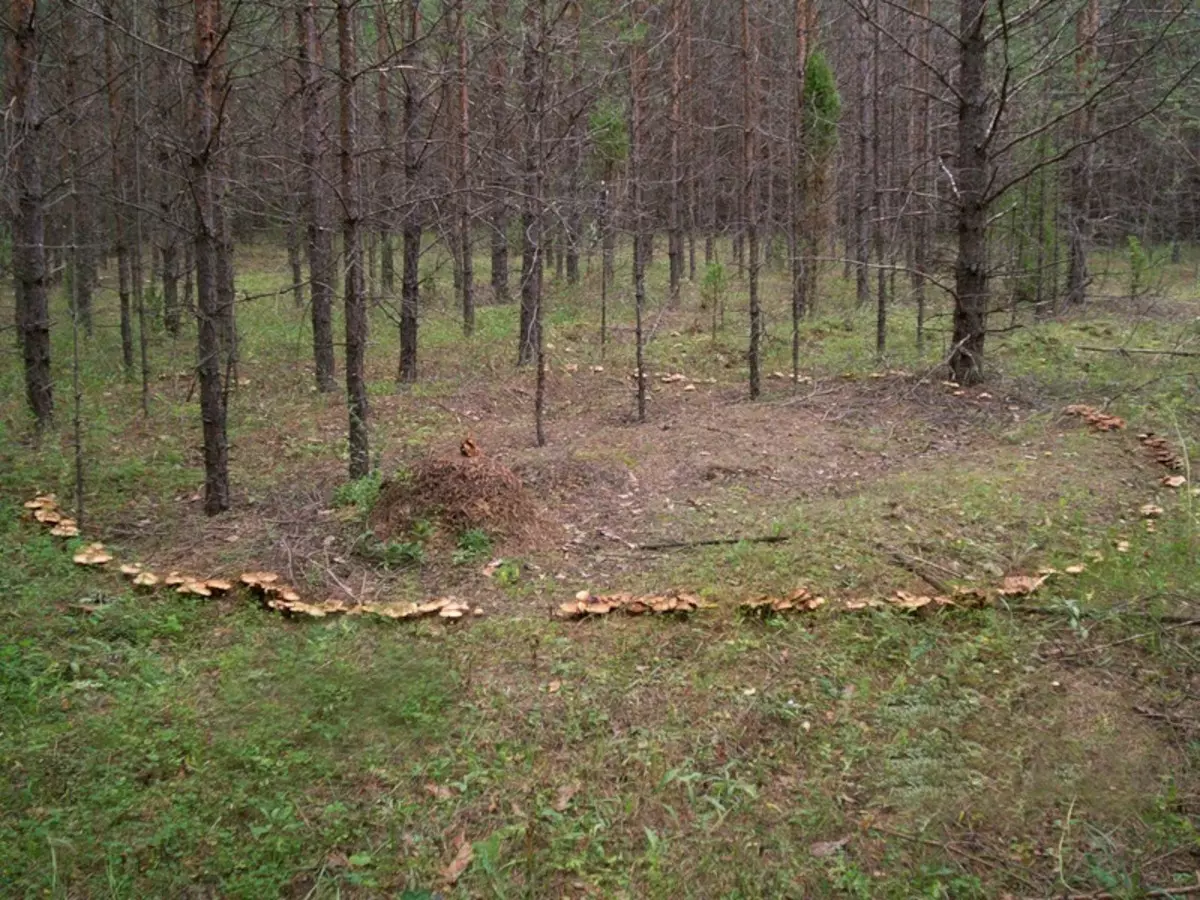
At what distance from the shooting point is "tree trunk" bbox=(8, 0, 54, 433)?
9898mm

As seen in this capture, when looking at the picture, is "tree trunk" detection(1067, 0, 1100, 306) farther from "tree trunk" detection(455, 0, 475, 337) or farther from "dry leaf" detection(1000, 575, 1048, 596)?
"dry leaf" detection(1000, 575, 1048, 596)

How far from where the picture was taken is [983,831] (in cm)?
394

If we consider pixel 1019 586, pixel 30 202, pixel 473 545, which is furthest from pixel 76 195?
pixel 1019 586

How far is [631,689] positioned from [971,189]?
29.6ft

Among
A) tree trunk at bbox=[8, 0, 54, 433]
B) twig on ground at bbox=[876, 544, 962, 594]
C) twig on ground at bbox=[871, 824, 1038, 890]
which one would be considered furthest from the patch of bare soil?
twig on ground at bbox=[871, 824, 1038, 890]

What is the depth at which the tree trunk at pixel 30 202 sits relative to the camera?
9898mm

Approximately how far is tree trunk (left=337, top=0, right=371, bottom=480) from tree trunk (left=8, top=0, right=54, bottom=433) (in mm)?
4533

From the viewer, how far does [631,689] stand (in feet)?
16.6

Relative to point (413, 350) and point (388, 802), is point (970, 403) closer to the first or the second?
point (413, 350)

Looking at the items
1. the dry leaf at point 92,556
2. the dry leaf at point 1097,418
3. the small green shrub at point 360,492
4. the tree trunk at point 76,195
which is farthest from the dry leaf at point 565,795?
the dry leaf at point 1097,418

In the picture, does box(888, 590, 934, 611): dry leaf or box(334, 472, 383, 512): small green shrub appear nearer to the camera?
box(888, 590, 934, 611): dry leaf

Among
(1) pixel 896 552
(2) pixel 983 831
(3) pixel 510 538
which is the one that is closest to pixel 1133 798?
(2) pixel 983 831

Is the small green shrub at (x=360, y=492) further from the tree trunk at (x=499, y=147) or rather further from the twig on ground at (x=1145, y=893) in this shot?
the twig on ground at (x=1145, y=893)

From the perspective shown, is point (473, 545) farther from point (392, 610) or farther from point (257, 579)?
point (257, 579)
